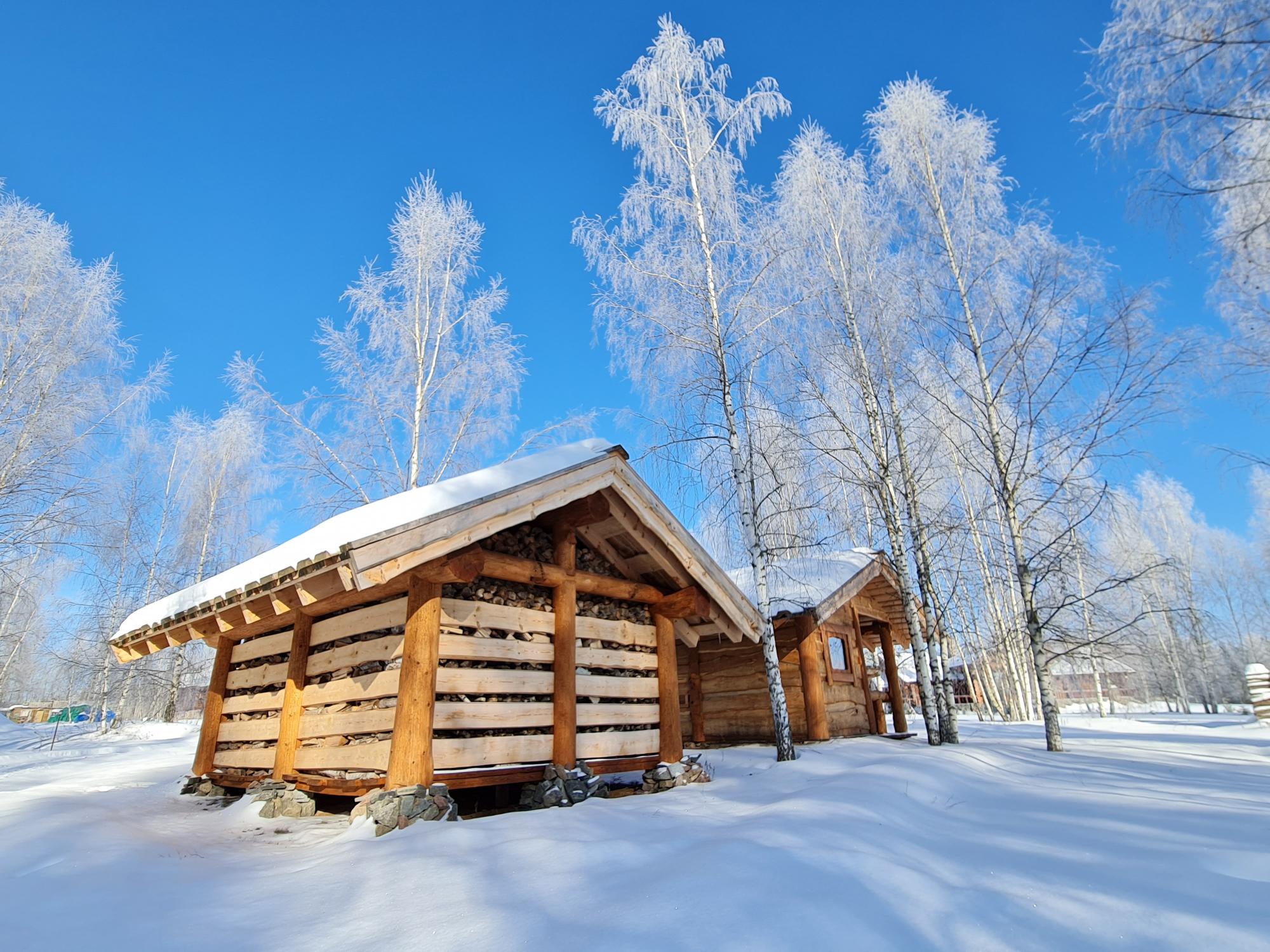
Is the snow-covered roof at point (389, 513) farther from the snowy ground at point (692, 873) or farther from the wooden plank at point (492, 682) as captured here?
the snowy ground at point (692, 873)

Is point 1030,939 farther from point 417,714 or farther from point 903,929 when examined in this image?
point 417,714

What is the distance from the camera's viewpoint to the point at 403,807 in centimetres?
510

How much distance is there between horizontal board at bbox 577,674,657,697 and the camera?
285 inches

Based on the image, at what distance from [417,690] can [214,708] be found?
17.3 ft

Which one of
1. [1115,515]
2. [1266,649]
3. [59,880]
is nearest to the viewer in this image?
[59,880]

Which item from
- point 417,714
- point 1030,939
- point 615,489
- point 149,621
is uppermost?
point 615,489

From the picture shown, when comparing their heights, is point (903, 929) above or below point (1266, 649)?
below

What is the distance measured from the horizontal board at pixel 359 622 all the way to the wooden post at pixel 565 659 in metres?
1.75

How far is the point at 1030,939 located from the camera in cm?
282

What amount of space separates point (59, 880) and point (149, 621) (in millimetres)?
4627

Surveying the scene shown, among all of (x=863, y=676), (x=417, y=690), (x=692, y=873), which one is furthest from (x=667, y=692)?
(x=863, y=676)

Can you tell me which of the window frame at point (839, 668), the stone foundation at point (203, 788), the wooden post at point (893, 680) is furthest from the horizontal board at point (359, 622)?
the wooden post at point (893, 680)

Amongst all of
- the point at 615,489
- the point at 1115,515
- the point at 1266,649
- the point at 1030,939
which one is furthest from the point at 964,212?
the point at 1266,649

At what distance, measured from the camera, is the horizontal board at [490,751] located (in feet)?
18.9
